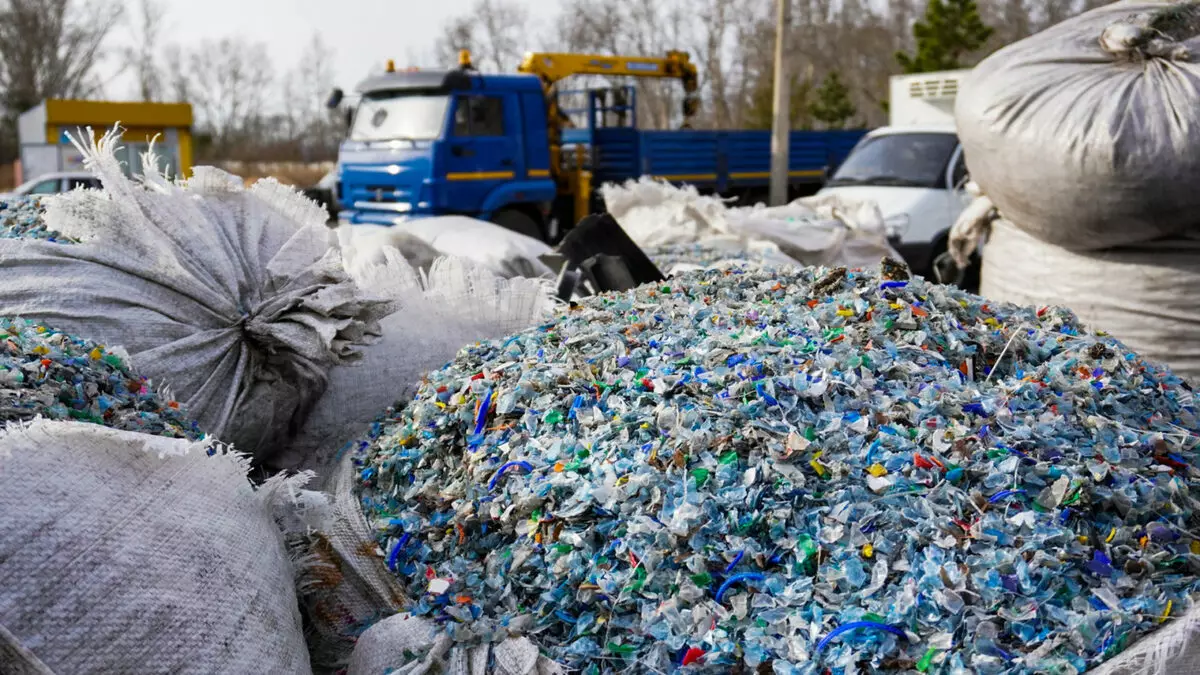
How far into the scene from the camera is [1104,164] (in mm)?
3119

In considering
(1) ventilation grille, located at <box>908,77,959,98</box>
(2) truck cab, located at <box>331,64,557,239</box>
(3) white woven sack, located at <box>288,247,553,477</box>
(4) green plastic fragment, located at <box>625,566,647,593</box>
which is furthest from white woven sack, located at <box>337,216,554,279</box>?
(1) ventilation grille, located at <box>908,77,959,98</box>

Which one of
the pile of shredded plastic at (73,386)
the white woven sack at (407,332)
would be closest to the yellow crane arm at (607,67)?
the white woven sack at (407,332)

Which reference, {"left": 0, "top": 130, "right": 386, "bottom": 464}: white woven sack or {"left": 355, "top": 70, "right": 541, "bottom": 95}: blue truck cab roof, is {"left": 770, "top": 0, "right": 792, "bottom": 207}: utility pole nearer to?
{"left": 355, "top": 70, "right": 541, "bottom": 95}: blue truck cab roof

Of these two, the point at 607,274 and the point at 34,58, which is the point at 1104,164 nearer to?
the point at 607,274

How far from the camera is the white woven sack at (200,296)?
7.04 feet

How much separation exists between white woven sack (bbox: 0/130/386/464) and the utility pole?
32.5 ft

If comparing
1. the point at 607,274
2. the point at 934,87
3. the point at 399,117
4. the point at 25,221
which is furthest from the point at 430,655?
the point at 934,87

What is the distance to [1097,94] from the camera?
10.5ft

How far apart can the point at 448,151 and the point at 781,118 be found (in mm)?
4246

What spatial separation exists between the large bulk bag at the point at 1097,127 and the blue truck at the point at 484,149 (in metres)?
6.58

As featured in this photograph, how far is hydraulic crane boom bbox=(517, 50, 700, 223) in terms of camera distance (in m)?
11.2

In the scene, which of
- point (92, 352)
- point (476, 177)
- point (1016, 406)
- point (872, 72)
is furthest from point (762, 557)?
point (872, 72)

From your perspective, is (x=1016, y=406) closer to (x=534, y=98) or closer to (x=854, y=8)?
(x=534, y=98)

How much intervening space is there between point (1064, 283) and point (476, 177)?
272 inches
